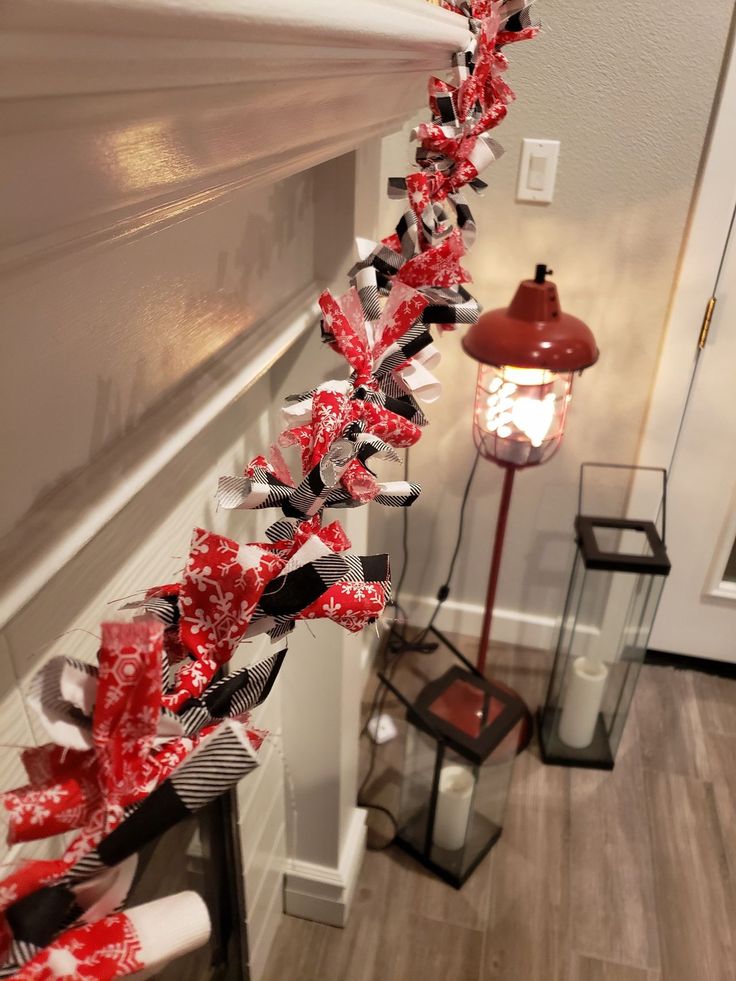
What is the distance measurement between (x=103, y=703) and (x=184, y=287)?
32cm

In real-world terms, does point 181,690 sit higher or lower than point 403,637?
higher

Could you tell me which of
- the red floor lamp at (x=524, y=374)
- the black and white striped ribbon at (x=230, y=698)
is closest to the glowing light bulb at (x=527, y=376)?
the red floor lamp at (x=524, y=374)

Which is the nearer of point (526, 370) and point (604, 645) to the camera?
point (526, 370)

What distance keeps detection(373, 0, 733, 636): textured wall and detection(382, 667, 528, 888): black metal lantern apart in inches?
18.5

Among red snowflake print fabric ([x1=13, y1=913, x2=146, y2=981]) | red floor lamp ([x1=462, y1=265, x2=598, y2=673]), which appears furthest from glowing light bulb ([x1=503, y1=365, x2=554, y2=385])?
red snowflake print fabric ([x1=13, y1=913, x2=146, y2=981])

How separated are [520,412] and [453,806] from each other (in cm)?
78

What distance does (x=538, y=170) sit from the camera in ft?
4.69

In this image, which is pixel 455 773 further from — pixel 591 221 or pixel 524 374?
pixel 591 221

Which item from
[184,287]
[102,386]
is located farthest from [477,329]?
[102,386]

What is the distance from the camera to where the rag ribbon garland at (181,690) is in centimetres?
28

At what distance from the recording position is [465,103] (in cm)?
75

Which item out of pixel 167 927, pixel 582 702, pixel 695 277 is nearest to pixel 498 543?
pixel 582 702

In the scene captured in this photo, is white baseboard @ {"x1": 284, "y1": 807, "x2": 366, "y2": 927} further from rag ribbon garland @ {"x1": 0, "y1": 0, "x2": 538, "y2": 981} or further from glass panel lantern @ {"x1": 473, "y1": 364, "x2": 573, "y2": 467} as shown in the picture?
rag ribbon garland @ {"x1": 0, "y1": 0, "x2": 538, "y2": 981}

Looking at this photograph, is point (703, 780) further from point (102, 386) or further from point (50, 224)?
point (50, 224)
